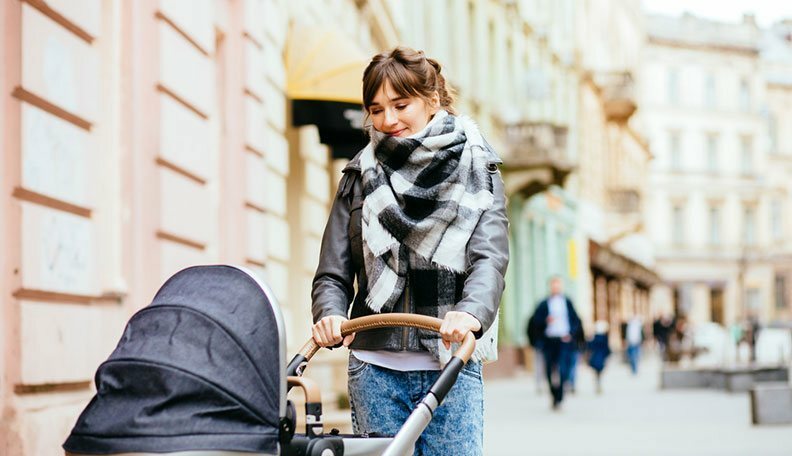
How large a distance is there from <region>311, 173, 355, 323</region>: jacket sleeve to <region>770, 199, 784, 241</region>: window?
81873 millimetres

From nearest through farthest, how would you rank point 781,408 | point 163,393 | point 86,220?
point 163,393, point 86,220, point 781,408

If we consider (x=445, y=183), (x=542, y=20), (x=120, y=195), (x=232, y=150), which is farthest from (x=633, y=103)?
(x=445, y=183)

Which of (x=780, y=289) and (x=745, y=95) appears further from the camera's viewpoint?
(x=780, y=289)

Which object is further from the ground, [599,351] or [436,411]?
[599,351]

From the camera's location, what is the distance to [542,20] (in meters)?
36.5

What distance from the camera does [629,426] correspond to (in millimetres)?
14422

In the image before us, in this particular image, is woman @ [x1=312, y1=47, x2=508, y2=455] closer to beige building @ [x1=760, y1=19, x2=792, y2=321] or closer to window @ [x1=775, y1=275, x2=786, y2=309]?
beige building @ [x1=760, y1=19, x2=792, y2=321]

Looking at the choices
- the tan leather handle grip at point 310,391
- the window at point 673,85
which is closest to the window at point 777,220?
the window at point 673,85

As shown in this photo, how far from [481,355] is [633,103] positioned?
142ft


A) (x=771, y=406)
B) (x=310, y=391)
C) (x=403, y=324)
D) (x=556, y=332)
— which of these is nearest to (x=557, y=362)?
(x=556, y=332)

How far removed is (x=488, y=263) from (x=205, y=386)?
3.30 feet

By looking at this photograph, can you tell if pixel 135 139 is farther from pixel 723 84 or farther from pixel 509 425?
pixel 723 84

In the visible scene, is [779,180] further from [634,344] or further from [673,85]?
[634,344]

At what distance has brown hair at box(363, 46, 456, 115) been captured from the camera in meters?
3.88
